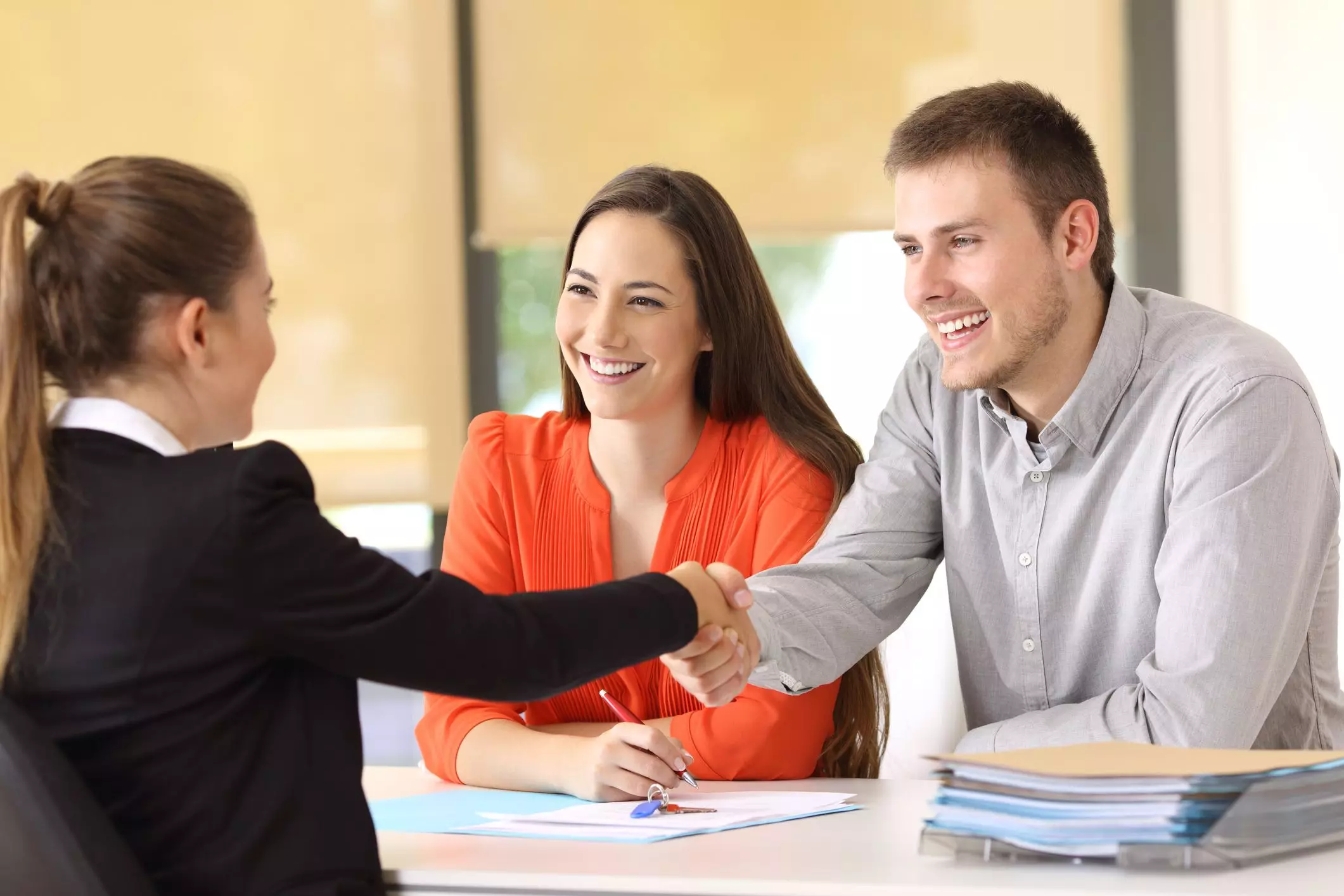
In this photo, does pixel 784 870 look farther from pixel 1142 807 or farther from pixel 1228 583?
pixel 1228 583

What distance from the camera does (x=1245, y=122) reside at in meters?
3.68

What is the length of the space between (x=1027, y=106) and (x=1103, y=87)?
2373 mm

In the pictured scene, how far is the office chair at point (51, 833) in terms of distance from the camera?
99 cm

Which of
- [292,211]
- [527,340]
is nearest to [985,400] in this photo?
[527,340]

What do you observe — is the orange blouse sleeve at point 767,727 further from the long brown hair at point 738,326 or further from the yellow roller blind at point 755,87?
the yellow roller blind at point 755,87

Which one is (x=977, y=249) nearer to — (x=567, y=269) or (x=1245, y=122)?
(x=567, y=269)

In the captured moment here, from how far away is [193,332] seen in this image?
1171 mm

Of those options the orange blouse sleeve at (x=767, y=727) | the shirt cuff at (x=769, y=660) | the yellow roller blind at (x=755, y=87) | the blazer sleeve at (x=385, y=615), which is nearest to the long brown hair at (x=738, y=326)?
the orange blouse sleeve at (x=767, y=727)

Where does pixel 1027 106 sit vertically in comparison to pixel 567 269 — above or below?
above

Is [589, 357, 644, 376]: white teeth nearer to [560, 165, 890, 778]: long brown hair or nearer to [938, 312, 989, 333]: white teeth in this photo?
[560, 165, 890, 778]: long brown hair

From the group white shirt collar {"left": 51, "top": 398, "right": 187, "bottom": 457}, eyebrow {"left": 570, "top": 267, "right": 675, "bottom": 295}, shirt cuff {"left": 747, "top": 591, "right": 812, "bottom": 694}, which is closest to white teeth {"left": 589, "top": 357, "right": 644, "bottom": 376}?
eyebrow {"left": 570, "top": 267, "right": 675, "bottom": 295}

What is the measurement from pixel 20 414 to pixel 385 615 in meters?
0.33

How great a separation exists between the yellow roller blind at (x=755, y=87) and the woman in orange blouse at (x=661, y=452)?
6.76ft

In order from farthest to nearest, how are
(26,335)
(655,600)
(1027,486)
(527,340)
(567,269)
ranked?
(527,340) < (567,269) < (1027,486) < (655,600) < (26,335)
